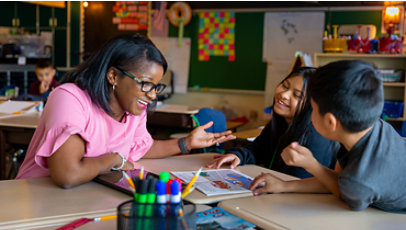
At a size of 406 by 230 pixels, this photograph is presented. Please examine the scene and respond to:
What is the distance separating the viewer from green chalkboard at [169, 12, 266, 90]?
6.13m

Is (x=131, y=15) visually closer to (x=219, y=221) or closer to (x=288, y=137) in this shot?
(x=288, y=137)

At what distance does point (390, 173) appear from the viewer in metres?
1.18

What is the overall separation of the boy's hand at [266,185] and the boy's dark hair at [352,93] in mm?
339

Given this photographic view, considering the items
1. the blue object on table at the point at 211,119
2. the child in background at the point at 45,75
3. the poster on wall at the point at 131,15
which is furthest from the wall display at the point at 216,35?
the blue object on table at the point at 211,119

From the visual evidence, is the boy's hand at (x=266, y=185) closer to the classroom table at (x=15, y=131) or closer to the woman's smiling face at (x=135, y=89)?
the woman's smiling face at (x=135, y=89)

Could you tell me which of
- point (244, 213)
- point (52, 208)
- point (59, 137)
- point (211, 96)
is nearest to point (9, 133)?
point (59, 137)

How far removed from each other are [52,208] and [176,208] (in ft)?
1.77

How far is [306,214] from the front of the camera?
124 cm

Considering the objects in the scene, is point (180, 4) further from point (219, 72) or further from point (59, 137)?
point (59, 137)

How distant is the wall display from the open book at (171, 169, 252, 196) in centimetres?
476

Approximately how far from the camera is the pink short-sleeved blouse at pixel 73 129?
145 cm

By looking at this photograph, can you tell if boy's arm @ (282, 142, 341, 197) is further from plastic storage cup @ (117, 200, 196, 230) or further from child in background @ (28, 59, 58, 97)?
child in background @ (28, 59, 58, 97)

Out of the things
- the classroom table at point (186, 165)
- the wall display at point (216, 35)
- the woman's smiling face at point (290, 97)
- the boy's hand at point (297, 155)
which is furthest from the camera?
the wall display at point (216, 35)

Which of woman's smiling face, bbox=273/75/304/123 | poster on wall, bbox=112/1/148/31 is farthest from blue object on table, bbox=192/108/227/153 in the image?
poster on wall, bbox=112/1/148/31
